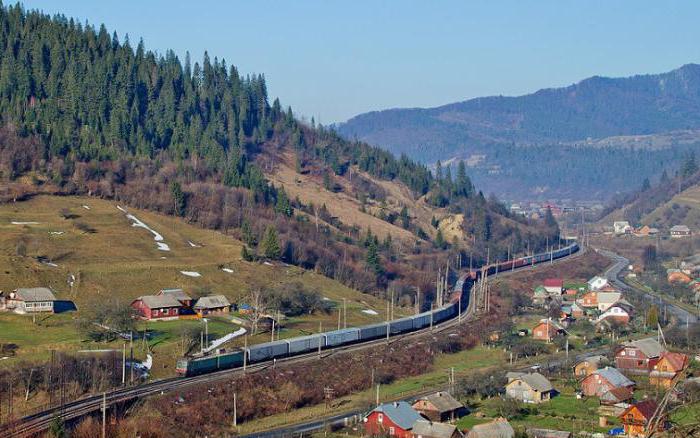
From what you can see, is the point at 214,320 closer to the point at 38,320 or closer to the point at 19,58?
the point at 38,320

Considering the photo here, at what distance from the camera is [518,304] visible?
95.3 metres

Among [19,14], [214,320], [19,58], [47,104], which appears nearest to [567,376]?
[214,320]

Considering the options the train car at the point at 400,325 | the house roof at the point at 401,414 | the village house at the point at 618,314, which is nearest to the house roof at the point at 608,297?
the village house at the point at 618,314

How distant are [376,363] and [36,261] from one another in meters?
28.3

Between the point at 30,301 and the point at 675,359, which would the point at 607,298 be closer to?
the point at 675,359

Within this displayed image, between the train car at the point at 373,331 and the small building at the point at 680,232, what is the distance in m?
98.8

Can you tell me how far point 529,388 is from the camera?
5284cm

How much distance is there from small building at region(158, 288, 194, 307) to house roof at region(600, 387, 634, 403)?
31.2 meters

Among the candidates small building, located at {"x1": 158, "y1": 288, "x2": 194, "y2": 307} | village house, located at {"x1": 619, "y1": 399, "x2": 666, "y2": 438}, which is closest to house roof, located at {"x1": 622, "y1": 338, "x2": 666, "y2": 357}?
village house, located at {"x1": 619, "y1": 399, "x2": 666, "y2": 438}

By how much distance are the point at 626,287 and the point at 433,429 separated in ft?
234

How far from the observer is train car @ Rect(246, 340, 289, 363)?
57.8 m

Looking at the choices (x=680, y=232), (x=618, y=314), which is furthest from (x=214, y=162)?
(x=680, y=232)

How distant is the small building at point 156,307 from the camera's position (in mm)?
68125

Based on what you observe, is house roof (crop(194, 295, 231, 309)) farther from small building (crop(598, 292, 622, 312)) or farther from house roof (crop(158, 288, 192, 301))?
small building (crop(598, 292, 622, 312))
